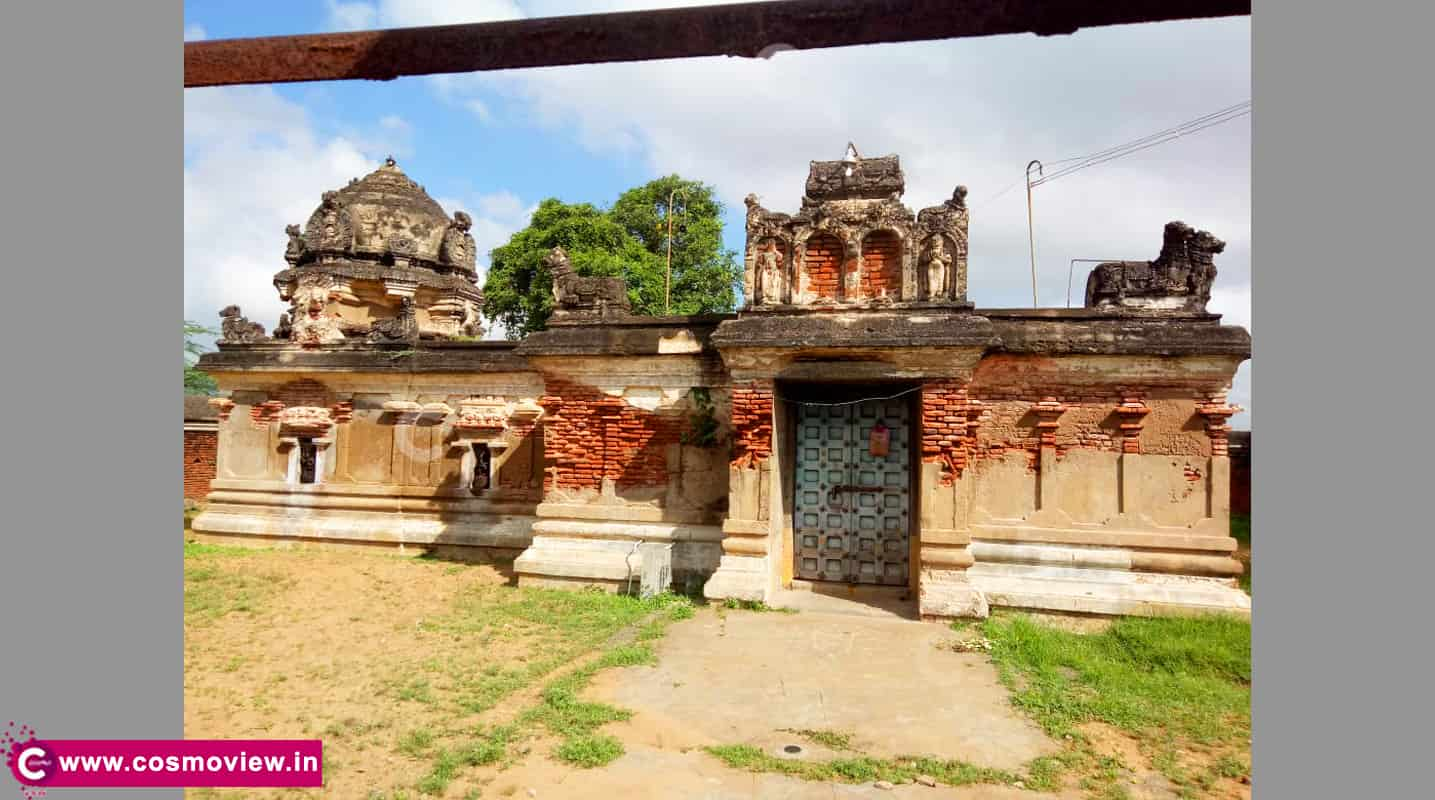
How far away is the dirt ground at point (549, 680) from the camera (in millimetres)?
4262

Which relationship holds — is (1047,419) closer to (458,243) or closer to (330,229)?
(458,243)

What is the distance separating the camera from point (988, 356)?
356 inches

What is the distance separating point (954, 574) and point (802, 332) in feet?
10.8

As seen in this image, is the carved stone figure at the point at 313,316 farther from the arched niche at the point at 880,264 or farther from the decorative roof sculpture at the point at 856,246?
the arched niche at the point at 880,264

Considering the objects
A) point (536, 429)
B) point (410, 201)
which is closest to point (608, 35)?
point (536, 429)

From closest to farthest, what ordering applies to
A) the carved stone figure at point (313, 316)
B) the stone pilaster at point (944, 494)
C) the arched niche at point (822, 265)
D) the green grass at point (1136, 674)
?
the green grass at point (1136, 674) < the stone pilaster at point (944, 494) < the arched niche at point (822, 265) < the carved stone figure at point (313, 316)

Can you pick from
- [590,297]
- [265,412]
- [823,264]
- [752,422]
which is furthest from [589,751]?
[265,412]

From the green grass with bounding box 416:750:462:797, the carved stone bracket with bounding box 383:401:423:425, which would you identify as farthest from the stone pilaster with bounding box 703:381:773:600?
the carved stone bracket with bounding box 383:401:423:425

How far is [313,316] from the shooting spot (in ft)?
47.4

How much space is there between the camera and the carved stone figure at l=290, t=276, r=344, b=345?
44.9 ft

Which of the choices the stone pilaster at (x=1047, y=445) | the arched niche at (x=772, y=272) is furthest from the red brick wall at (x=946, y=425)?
the arched niche at (x=772, y=272)

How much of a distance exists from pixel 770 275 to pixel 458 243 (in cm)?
1119

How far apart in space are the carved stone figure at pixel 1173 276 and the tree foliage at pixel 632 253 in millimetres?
19780
